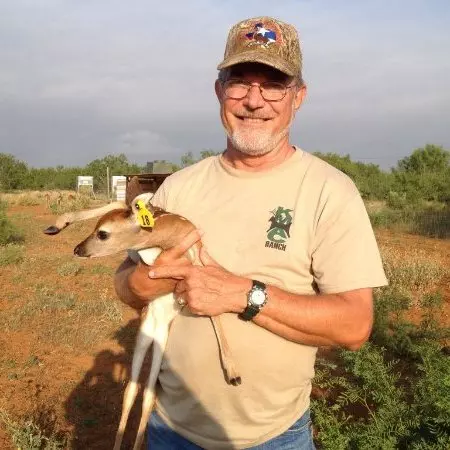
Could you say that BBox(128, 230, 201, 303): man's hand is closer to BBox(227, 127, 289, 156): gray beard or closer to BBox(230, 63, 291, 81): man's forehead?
BBox(227, 127, 289, 156): gray beard

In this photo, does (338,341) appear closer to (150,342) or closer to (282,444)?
(282,444)

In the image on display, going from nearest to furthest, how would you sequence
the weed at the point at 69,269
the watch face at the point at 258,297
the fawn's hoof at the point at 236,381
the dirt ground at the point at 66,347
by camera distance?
the watch face at the point at 258,297 < the fawn's hoof at the point at 236,381 < the dirt ground at the point at 66,347 < the weed at the point at 69,269

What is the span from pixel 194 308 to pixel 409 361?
5139mm

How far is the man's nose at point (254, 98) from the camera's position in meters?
2.52

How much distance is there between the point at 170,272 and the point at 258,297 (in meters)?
0.43

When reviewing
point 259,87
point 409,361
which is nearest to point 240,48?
point 259,87

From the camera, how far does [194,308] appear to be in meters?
2.33

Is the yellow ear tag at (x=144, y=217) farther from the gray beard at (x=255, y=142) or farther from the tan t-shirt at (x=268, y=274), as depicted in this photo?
the gray beard at (x=255, y=142)

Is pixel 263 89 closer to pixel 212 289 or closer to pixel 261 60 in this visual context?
pixel 261 60

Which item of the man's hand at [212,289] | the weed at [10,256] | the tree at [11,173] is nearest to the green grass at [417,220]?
the weed at [10,256]

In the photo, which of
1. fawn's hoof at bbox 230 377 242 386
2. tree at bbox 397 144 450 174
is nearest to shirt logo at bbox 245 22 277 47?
fawn's hoof at bbox 230 377 242 386

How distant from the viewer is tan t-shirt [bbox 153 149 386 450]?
2.31 meters

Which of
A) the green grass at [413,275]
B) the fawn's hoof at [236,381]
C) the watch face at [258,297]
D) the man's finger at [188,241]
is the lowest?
the green grass at [413,275]

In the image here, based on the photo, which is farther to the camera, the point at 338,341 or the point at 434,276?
the point at 434,276
